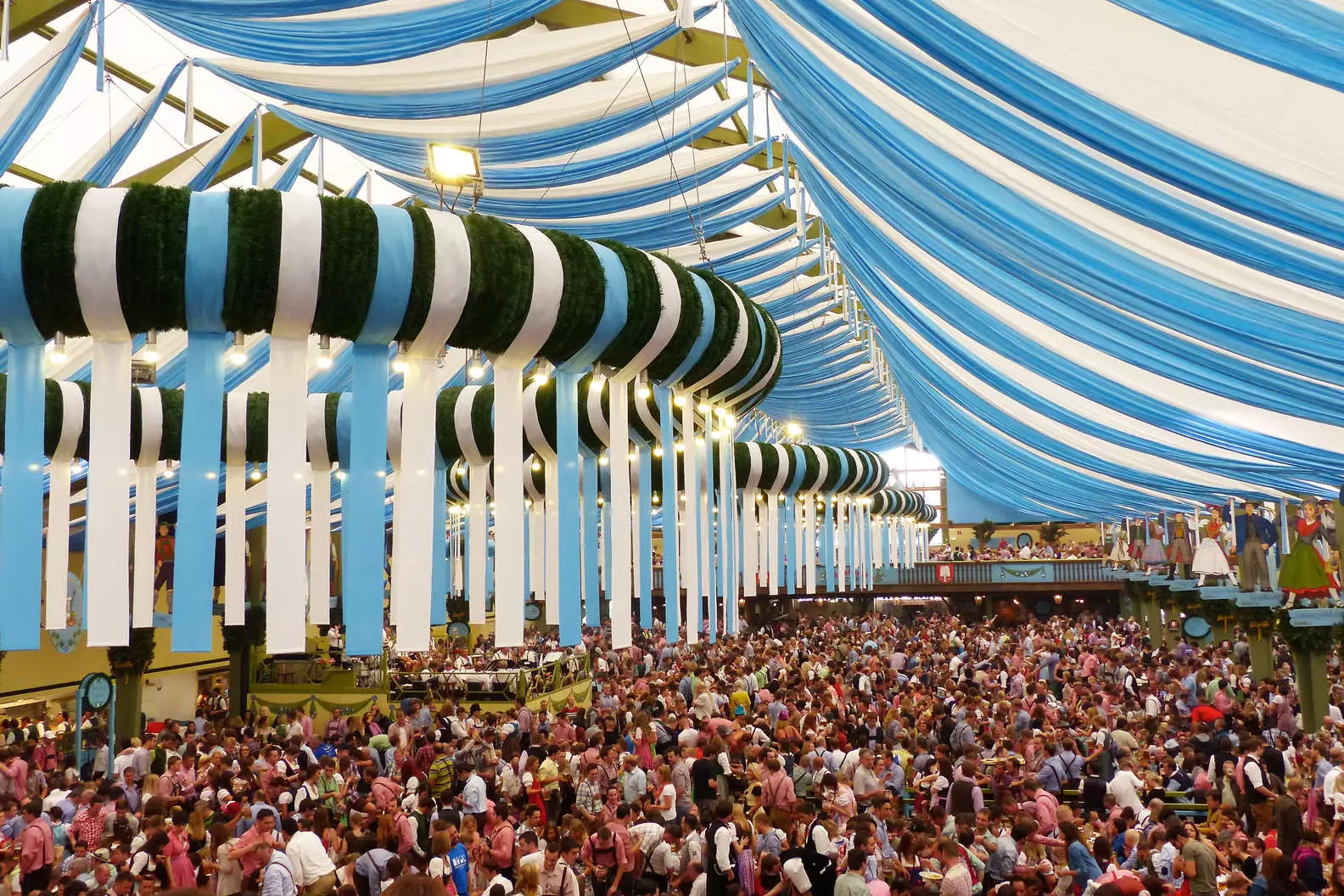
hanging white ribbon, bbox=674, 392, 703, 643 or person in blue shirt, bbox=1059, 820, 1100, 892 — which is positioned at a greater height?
hanging white ribbon, bbox=674, 392, 703, 643

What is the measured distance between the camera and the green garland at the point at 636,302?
14.3ft

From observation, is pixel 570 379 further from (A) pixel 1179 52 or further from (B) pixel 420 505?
(A) pixel 1179 52

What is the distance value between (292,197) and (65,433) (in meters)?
3.18

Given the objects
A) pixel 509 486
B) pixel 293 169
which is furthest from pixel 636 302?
pixel 293 169

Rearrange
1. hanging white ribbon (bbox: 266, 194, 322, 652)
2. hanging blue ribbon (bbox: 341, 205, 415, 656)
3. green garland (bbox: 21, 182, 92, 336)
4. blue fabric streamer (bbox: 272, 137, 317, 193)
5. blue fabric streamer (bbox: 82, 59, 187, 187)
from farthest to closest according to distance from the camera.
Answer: blue fabric streamer (bbox: 272, 137, 317, 193)
blue fabric streamer (bbox: 82, 59, 187, 187)
hanging blue ribbon (bbox: 341, 205, 415, 656)
hanging white ribbon (bbox: 266, 194, 322, 652)
green garland (bbox: 21, 182, 92, 336)

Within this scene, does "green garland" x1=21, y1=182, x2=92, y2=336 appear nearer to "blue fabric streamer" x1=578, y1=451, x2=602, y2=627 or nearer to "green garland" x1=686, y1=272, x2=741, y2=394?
"green garland" x1=686, y1=272, x2=741, y2=394

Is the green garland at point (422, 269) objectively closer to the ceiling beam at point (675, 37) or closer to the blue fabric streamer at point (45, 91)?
the blue fabric streamer at point (45, 91)

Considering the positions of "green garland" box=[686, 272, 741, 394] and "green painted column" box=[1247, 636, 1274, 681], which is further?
"green painted column" box=[1247, 636, 1274, 681]

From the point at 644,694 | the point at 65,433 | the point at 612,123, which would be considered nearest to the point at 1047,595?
the point at 644,694

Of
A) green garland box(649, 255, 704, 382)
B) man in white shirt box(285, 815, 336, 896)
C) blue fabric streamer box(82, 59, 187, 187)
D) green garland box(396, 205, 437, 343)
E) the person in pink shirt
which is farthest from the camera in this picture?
blue fabric streamer box(82, 59, 187, 187)

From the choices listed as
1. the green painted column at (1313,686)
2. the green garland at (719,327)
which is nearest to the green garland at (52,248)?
the green garland at (719,327)

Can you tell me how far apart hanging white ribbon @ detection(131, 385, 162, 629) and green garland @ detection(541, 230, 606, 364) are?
163 centimetres

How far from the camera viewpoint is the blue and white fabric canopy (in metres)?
3.54

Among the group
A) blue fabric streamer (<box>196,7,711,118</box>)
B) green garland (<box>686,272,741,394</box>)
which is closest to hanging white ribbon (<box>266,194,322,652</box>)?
green garland (<box>686,272,741,394</box>)
